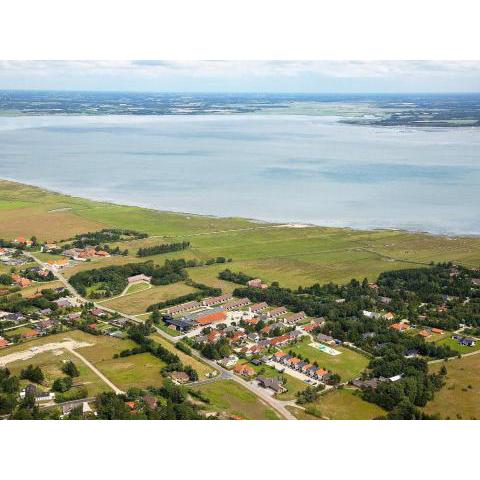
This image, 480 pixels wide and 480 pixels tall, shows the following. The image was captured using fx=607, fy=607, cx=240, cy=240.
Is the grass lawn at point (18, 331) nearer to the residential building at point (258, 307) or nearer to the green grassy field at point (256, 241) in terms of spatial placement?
the green grassy field at point (256, 241)

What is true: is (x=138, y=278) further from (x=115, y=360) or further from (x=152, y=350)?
(x=115, y=360)

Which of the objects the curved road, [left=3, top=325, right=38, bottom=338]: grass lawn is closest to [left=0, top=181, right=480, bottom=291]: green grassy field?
the curved road

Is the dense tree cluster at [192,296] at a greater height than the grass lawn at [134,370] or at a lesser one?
lesser

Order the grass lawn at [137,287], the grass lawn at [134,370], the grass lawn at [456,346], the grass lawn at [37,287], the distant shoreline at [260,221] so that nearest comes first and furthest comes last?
the grass lawn at [134,370], the grass lawn at [456,346], the grass lawn at [37,287], the grass lawn at [137,287], the distant shoreline at [260,221]

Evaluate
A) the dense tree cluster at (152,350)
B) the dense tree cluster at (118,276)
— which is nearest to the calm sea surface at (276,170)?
the dense tree cluster at (118,276)

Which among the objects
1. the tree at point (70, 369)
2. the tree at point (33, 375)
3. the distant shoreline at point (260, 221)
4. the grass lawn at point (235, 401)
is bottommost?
the grass lawn at point (235, 401)

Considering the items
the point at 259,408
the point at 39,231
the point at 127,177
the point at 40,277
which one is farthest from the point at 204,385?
the point at 127,177

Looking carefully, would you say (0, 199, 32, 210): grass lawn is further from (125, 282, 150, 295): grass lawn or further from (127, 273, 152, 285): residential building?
(125, 282, 150, 295): grass lawn
